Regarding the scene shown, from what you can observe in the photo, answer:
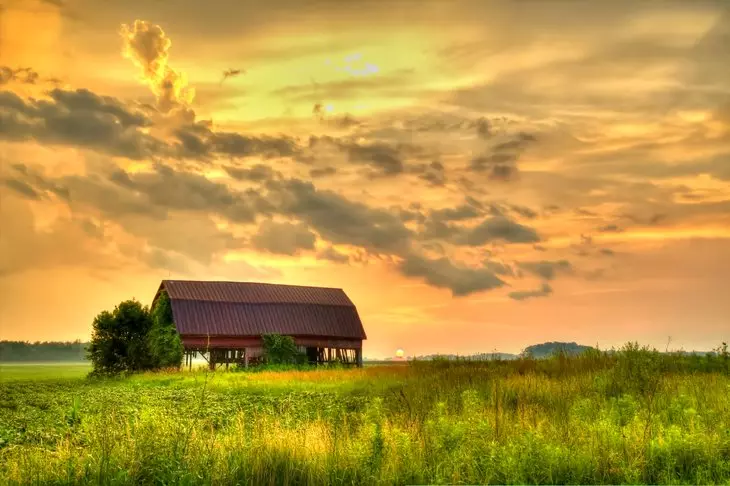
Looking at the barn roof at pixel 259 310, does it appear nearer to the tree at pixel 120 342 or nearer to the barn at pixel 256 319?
the barn at pixel 256 319

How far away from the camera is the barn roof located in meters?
56.4

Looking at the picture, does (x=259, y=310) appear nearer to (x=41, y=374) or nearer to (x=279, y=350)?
(x=279, y=350)

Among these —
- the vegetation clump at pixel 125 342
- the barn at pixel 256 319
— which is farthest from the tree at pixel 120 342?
the barn at pixel 256 319

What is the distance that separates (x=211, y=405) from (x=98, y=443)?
11477 millimetres

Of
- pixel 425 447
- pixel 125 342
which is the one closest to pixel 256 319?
pixel 125 342

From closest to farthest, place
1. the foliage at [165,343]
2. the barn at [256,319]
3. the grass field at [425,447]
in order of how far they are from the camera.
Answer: the grass field at [425,447], the foliage at [165,343], the barn at [256,319]

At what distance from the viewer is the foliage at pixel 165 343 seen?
50.8 metres

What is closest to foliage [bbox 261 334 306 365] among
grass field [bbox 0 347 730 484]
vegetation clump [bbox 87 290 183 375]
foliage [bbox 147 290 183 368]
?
foliage [bbox 147 290 183 368]

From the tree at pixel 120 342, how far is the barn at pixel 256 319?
477cm

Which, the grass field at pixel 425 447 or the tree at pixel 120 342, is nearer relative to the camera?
the grass field at pixel 425 447

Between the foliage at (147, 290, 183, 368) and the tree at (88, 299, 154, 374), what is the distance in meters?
0.58

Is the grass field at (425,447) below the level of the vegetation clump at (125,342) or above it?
below

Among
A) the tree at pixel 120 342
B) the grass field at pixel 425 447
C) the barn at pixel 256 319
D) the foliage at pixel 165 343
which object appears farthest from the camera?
the barn at pixel 256 319

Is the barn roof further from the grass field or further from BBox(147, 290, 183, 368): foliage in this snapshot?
the grass field
